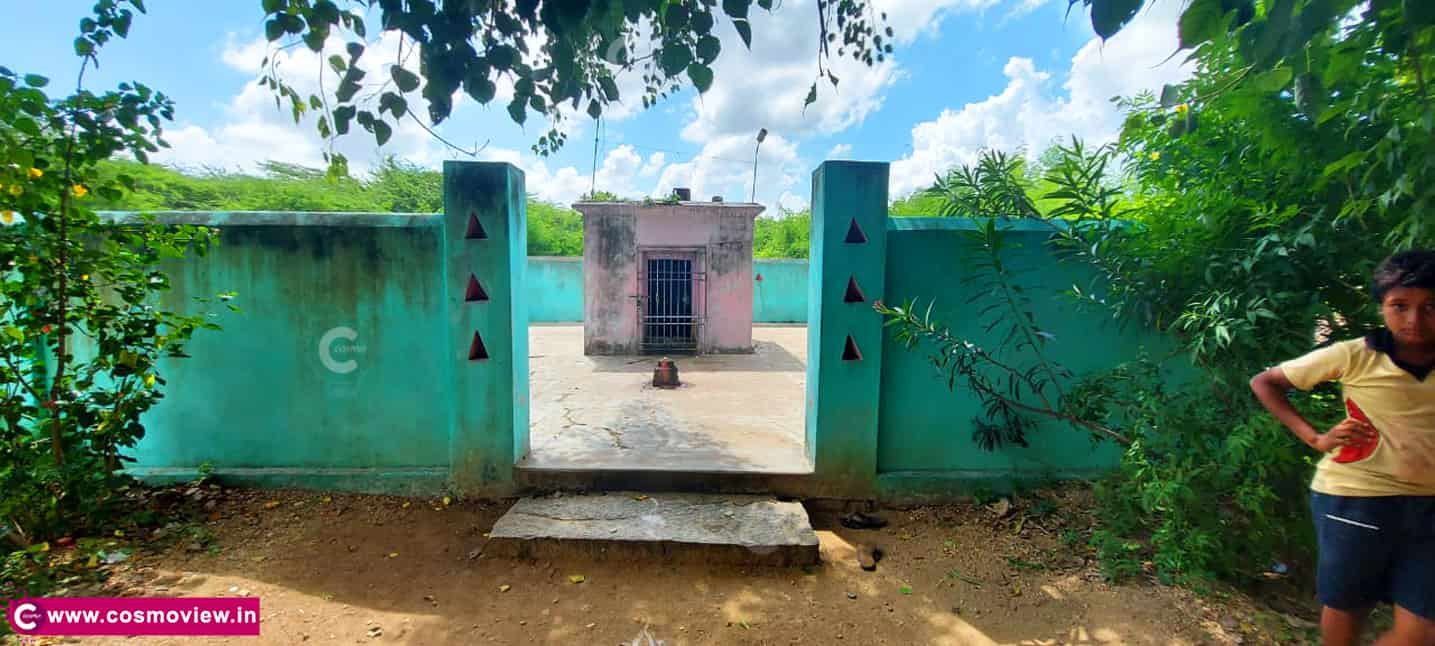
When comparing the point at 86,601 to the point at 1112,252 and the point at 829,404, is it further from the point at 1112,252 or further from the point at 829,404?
the point at 1112,252

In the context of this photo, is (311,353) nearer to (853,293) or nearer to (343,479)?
(343,479)

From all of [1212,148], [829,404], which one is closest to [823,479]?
[829,404]

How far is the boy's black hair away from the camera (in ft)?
4.82

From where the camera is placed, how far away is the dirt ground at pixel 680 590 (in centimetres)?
224

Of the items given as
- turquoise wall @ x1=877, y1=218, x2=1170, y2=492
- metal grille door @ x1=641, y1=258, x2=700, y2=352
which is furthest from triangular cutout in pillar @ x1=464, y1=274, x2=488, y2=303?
metal grille door @ x1=641, y1=258, x2=700, y2=352

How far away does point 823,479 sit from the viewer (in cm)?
333

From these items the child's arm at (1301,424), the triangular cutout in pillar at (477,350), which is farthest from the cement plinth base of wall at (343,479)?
the child's arm at (1301,424)

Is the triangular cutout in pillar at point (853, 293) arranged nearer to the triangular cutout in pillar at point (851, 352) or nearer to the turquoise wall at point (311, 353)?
the triangular cutout in pillar at point (851, 352)

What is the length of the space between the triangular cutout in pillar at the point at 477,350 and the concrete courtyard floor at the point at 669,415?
697mm

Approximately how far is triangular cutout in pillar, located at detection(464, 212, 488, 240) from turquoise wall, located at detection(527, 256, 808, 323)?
13.1 m

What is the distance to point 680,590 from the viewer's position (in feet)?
8.36

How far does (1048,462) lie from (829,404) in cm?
138

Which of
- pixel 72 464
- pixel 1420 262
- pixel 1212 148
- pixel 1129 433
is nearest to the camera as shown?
pixel 1420 262

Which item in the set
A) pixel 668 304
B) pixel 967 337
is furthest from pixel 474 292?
pixel 668 304
